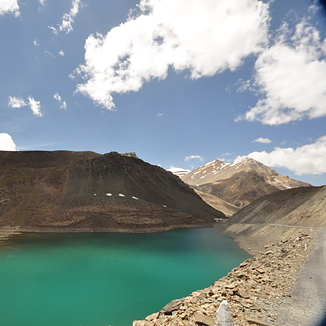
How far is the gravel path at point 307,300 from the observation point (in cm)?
753

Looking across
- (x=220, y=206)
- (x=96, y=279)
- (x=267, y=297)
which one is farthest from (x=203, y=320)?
(x=220, y=206)

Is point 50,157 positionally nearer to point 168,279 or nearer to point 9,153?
point 9,153

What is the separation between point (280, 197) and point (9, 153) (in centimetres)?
10181

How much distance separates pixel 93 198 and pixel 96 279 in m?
41.0

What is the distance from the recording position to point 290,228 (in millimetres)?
34844

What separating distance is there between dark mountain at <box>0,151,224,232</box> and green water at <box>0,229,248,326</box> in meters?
15.4

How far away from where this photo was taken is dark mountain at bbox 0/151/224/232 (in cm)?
5128

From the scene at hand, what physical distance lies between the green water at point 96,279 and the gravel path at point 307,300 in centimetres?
892

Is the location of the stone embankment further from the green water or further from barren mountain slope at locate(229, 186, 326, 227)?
barren mountain slope at locate(229, 186, 326, 227)

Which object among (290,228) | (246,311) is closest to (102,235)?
(290,228)

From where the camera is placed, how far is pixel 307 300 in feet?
30.5

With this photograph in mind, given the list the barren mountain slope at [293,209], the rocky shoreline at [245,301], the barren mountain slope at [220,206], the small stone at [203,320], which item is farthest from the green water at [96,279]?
the barren mountain slope at [220,206]

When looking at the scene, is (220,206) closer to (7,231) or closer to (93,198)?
(93,198)

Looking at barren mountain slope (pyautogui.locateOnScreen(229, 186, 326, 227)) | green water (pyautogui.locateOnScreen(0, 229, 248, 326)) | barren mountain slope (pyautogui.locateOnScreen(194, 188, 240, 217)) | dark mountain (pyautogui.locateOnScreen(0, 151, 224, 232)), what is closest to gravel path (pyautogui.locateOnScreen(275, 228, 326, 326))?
green water (pyautogui.locateOnScreen(0, 229, 248, 326))
